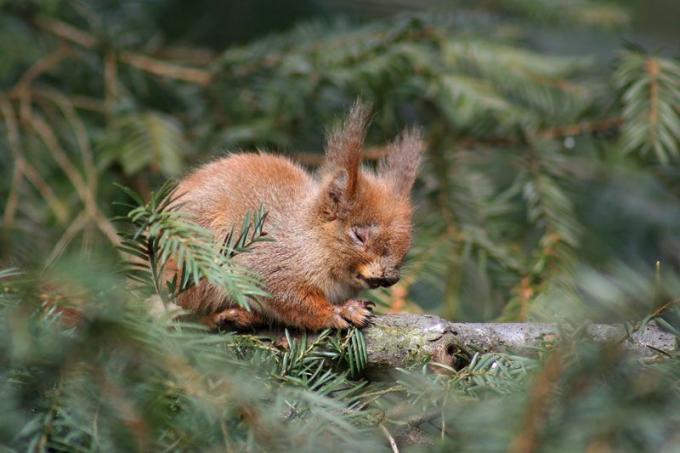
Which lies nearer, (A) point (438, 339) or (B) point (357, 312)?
(A) point (438, 339)

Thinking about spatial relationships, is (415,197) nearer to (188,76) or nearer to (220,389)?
(188,76)

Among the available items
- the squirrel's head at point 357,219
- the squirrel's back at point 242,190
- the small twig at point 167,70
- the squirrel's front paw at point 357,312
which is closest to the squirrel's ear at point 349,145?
the squirrel's head at point 357,219

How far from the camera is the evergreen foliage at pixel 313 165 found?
2.82 feet

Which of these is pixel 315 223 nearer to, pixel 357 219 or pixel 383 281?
pixel 357 219

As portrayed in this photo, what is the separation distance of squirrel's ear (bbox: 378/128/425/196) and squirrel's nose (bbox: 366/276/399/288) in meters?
0.24

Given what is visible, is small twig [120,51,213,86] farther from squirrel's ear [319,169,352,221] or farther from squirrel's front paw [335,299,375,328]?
squirrel's front paw [335,299,375,328]

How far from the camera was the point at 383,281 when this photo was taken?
1662mm

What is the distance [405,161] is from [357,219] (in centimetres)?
21

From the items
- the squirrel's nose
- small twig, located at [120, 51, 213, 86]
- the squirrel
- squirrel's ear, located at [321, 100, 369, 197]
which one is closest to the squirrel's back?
the squirrel

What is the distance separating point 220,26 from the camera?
3.24 metres

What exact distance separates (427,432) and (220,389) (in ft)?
1.11

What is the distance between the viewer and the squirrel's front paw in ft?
4.69

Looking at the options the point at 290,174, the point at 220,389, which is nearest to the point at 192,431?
the point at 220,389

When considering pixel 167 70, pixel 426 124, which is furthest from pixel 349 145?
pixel 167 70
